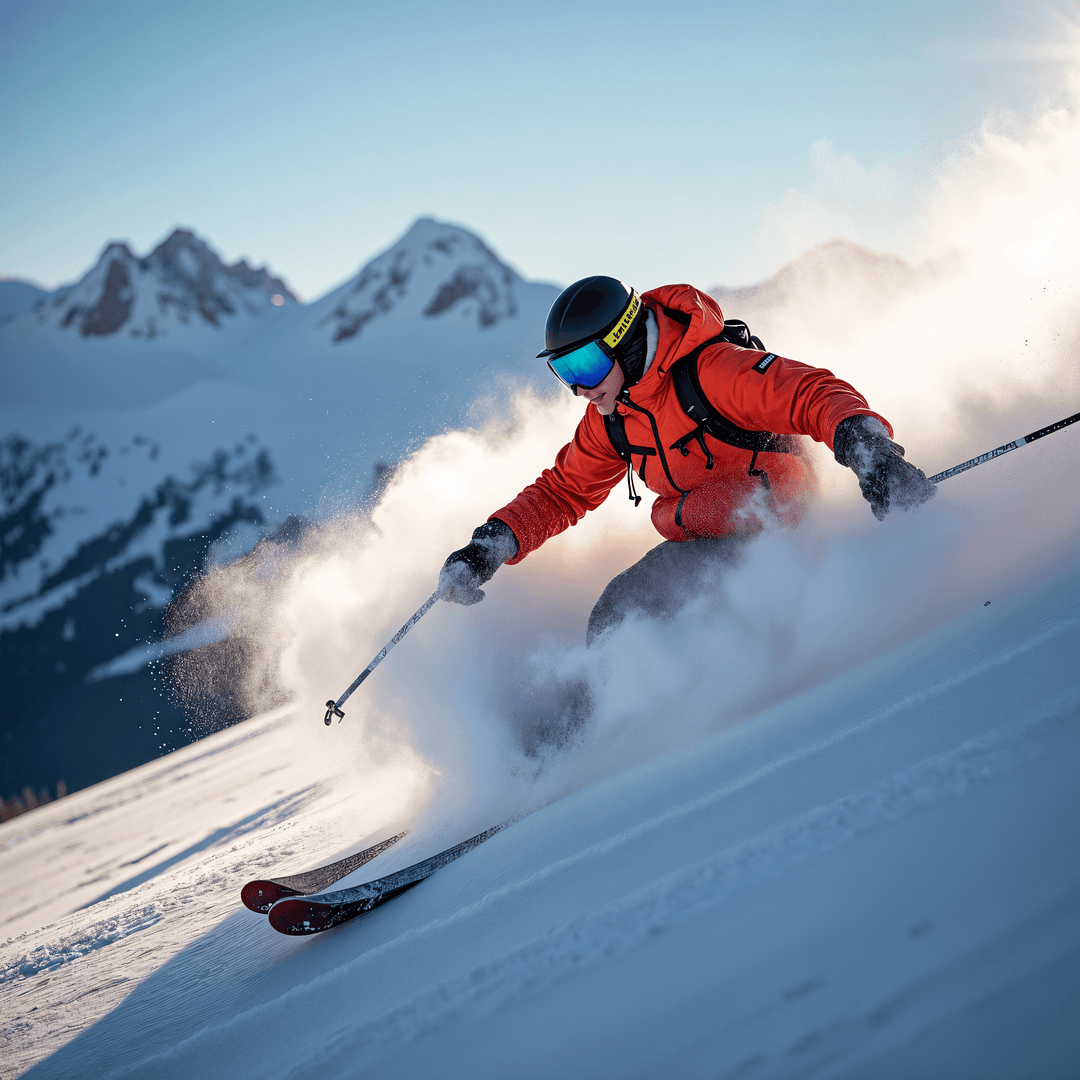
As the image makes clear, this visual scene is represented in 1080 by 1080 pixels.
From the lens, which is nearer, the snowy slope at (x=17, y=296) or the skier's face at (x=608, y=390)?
the skier's face at (x=608, y=390)

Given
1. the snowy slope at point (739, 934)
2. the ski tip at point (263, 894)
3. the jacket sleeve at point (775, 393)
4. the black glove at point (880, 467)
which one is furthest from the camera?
the jacket sleeve at point (775, 393)

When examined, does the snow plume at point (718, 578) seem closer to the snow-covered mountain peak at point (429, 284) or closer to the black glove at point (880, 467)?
the black glove at point (880, 467)

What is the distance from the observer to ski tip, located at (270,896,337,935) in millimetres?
2129

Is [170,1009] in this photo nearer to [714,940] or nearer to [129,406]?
[714,940]

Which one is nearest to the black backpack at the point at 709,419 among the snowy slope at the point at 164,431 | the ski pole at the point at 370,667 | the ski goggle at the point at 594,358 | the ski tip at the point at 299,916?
the ski goggle at the point at 594,358

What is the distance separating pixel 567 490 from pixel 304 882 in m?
2.43

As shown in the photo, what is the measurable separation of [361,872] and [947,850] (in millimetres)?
2319

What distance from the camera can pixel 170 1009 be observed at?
6.91 ft

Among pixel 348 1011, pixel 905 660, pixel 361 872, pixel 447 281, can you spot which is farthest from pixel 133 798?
pixel 447 281

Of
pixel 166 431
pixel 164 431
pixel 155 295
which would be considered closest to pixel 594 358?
pixel 166 431

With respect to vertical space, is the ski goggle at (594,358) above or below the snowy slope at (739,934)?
above

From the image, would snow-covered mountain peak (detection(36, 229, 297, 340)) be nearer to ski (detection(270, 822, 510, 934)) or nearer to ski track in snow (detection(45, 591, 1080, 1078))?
ski (detection(270, 822, 510, 934))

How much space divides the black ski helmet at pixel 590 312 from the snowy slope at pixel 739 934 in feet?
5.94

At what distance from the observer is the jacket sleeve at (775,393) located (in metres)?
2.65
